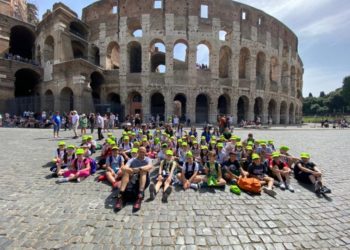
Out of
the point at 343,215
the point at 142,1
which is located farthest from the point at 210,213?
the point at 142,1

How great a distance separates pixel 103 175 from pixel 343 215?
5.41 metres

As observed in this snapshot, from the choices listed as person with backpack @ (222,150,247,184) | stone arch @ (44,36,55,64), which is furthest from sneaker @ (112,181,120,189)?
stone arch @ (44,36,55,64)

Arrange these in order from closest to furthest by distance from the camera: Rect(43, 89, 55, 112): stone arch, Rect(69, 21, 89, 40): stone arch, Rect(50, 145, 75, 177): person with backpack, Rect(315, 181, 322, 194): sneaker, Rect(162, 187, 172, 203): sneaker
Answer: Rect(162, 187, 172, 203): sneaker, Rect(315, 181, 322, 194): sneaker, Rect(50, 145, 75, 177): person with backpack, Rect(43, 89, 55, 112): stone arch, Rect(69, 21, 89, 40): stone arch

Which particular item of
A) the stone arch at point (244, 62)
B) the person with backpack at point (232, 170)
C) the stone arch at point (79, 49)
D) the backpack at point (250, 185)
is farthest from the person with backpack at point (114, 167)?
the stone arch at point (244, 62)

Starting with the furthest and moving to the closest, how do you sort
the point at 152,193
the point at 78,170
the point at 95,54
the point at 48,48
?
the point at 95,54 < the point at 48,48 < the point at 78,170 < the point at 152,193

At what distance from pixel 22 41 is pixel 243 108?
33.3 m

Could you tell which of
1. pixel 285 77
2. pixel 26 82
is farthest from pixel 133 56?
pixel 285 77

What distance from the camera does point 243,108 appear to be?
101ft

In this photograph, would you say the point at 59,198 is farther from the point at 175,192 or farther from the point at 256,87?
the point at 256,87

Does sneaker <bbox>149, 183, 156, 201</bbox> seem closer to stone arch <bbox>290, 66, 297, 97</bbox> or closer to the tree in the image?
stone arch <bbox>290, 66, 297, 97</bbox>

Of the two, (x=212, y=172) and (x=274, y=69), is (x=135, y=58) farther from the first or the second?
(x=212, y=172)

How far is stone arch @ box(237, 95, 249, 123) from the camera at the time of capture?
28.9m

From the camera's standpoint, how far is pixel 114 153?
6137 millimetres

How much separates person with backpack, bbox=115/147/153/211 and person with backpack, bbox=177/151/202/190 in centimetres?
90
